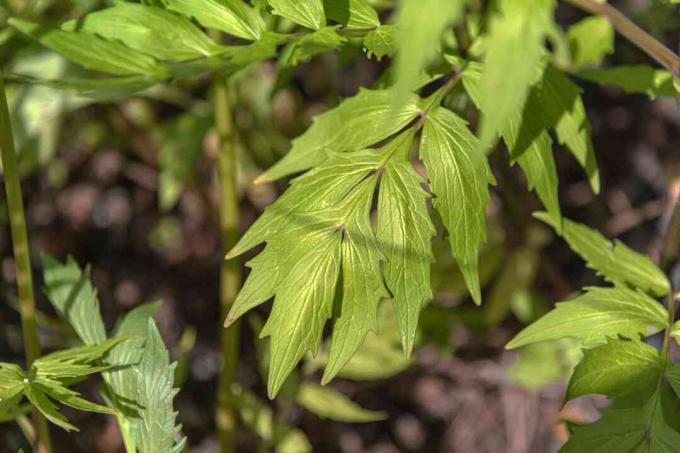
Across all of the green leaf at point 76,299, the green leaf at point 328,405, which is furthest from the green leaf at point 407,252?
the green leaf at point 328,405

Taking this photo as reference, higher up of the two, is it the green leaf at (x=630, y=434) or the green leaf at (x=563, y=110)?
the green leaf at (x=563, y=110)

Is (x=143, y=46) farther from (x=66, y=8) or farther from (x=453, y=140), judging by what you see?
(x=66, y=8)

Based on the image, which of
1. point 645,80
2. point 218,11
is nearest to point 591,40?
point 645,80

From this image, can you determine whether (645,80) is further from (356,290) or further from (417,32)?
(417,32)

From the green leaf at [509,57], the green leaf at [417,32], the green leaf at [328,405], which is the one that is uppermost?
the green leaf at [417,32]

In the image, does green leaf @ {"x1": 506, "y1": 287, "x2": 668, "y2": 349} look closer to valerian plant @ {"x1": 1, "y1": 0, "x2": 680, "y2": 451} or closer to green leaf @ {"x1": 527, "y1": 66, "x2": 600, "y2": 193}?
valerian plant @ {"x1": 1, "y1": 0, "x2": 680, "y2": 451}

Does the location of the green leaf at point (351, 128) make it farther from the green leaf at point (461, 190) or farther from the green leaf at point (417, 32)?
the green leaf at point (417, 32)

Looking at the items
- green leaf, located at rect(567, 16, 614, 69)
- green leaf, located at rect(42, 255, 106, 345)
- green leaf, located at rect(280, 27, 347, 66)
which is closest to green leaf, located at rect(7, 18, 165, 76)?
green leaf, located at rect(280, 27, 347, 66)
